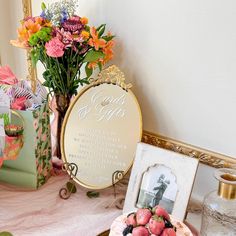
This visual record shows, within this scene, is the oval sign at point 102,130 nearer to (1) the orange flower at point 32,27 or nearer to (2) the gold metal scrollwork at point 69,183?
(2) the gold metal scrollwork at point 69,183

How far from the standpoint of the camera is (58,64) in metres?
0.97

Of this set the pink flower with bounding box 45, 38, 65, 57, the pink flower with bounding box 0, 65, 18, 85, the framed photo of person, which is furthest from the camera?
the pink flower with bounding box 0, 65, 18, 85

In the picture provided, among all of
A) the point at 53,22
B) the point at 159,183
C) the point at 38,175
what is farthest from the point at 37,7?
the point at 159,183

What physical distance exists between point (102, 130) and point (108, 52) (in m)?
0.24

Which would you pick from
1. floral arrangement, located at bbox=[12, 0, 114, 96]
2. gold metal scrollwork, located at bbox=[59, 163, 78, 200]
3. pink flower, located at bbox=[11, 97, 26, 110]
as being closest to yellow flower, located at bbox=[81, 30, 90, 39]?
floral arrangement, located at bbox=[12, 0, 114, 96]

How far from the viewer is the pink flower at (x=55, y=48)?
2.95ft

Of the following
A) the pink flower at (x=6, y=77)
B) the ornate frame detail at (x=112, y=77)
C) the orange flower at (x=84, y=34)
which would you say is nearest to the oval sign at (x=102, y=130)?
the ornate frame detail at (x=112, y=77)

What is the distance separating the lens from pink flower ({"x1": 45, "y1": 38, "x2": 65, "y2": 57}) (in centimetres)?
90

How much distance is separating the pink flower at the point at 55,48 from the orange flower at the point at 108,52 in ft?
0.42

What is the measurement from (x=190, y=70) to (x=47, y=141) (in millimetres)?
494

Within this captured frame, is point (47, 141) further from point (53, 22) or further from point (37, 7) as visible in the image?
point (37, 7)

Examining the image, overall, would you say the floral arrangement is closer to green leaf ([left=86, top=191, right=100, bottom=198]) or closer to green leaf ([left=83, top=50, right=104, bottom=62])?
green leaf ([left=83, top=50, right=104, bottom=62])

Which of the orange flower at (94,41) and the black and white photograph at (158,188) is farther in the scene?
the orange flower at (94,41)

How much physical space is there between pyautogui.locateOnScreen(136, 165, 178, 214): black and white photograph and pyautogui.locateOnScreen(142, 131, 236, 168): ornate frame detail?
132 mm
